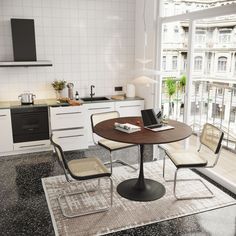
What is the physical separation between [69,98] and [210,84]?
2.48 m

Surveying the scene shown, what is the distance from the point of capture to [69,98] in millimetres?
5156

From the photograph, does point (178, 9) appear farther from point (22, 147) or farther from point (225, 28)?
point (22, 147)

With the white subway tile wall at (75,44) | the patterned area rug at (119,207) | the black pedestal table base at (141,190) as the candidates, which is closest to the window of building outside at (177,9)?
the white subway tile wall at (75,44)

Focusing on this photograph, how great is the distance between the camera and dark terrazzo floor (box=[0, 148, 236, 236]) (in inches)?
109

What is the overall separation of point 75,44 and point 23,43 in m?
1.01

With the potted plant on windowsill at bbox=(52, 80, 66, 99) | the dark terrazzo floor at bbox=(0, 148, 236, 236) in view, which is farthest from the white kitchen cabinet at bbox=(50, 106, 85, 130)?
the dark terrazzo floor at bbox=(0, 148, 236, 236)

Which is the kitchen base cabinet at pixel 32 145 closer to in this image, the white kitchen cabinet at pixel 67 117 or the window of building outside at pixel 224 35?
the white kitchen cabinet at pixel 67 117

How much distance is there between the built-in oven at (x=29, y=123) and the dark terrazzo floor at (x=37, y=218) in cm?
90

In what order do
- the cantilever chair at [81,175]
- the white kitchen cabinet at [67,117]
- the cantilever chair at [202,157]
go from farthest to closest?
the white kitchen cabinet at [67,117] → the cantilever chair at [202,157] → the cantilever chair at [81,175]

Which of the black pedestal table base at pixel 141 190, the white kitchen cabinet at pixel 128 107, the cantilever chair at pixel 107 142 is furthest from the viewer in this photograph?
the white kitchen cabinet at pixel 128 107

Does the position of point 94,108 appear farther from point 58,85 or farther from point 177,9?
point 177,9

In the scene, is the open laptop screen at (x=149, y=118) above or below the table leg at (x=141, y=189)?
above

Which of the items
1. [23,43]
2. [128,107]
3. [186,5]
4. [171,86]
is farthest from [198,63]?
[23,43]

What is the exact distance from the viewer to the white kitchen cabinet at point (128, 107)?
532cm
